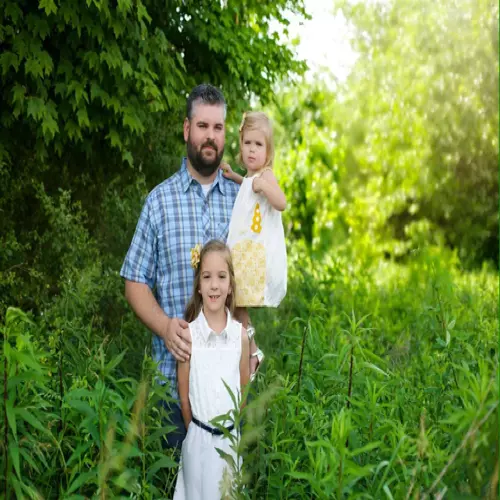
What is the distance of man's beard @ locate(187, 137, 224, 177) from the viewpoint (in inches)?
176

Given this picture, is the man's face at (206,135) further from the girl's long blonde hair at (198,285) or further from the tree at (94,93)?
the tree at (94,93)

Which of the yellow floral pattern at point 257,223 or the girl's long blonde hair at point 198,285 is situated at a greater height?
the yellow floral pattern at point 257,223

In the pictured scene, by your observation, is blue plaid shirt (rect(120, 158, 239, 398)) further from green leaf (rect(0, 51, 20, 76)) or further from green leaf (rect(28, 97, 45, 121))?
green leaf (rect(0, 51, 20, 76))

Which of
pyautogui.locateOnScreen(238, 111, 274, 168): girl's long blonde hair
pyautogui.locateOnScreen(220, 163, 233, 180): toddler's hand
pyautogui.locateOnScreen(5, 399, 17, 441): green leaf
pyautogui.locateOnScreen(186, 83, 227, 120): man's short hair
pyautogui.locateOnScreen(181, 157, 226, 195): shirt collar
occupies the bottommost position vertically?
pyautogui.locateOnScreen(5, 399, 17, 441): green leaf

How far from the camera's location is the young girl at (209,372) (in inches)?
151

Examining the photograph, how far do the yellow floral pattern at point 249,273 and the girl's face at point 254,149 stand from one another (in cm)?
40

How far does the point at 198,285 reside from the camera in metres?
4.16

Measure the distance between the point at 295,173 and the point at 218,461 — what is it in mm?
14775

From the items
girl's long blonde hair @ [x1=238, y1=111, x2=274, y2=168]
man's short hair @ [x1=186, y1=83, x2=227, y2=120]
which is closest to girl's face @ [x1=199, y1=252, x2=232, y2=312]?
girl's long blonde hair @ [x1=238, y1=111, x2=274, y2=168]

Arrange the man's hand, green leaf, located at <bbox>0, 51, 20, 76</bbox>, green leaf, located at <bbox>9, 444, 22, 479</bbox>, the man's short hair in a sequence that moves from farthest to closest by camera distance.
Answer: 1. green leaf, located at <bbox>0, 51, 20, 76</bbox>
2. the man's short hair
3. the man's hand
4. green leaf, located at <bbox>9, 444, 22, 479</bbox>

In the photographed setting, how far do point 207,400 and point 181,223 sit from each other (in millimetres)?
1042

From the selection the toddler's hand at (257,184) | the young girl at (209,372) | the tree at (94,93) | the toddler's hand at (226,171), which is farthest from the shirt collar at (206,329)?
the tree at (94,93)

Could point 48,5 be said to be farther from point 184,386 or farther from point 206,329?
point 184,386

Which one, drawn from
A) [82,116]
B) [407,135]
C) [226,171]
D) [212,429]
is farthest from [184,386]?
[407,135]
